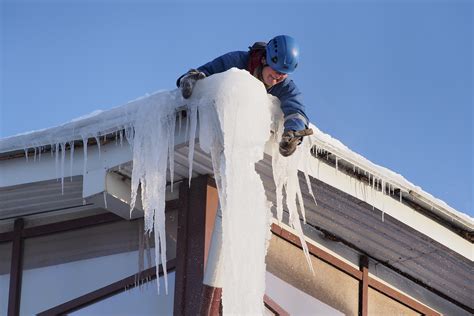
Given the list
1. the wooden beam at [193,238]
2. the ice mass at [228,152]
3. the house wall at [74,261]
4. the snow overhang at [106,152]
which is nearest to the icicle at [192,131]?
the ice mass at [228,152]

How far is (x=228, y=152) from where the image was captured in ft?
24.9

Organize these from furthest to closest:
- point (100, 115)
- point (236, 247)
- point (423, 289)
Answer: point (423, 289) → point (100, 115) → point (236, 247)

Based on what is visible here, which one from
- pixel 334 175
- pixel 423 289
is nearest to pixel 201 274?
pixel 334 175

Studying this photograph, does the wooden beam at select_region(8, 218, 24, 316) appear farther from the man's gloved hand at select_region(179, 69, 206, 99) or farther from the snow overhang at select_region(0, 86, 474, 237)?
the man's gloved hand at select_region(179, 69, 206, 99)

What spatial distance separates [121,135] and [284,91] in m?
0.98

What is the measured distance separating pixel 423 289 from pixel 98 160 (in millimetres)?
2828

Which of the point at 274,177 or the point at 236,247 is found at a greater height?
the point at 274,177

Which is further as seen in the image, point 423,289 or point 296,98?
point 423,289

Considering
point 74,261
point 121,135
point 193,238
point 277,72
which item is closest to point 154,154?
point 121,135

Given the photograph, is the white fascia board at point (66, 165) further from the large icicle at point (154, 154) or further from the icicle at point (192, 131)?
the icicle at point (192, 131)

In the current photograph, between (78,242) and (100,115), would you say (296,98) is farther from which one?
(78,242)

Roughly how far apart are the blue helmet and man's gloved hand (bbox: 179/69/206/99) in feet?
1.42

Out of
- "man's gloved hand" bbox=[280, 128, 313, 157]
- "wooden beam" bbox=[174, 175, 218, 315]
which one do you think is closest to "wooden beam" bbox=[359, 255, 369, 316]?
"wooden beam" bbox=[174, 175, 218, 315]

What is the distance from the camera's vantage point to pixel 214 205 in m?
8.52
